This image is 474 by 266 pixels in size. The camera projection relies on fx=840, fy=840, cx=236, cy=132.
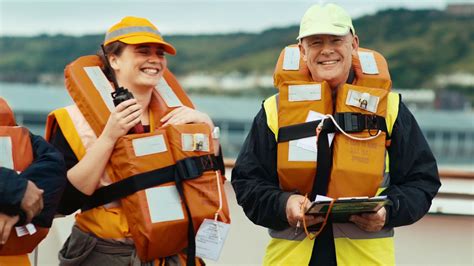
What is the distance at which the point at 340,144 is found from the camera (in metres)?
2.96

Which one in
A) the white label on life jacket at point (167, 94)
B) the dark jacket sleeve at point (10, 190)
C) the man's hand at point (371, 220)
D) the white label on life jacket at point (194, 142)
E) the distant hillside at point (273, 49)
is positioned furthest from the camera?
the distant hillside at point (273, 49)

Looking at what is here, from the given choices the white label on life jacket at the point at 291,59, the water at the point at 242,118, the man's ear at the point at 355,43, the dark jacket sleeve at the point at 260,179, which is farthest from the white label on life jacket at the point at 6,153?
the water at the point at 242,118

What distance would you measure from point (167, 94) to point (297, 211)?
0.83m

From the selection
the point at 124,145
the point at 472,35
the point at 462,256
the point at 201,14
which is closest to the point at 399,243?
the point at 462,256

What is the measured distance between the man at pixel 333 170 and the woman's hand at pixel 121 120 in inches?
17.4

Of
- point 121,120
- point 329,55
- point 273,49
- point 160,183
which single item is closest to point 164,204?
point 160,183

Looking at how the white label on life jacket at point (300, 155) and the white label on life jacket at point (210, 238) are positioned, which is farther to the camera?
the white label on life jacket at point (210, 238)

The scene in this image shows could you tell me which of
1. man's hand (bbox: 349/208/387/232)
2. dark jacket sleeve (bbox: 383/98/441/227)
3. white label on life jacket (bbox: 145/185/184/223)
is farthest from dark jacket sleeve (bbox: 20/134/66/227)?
dark jacket sleeve (bbox: 383/98/441/227)

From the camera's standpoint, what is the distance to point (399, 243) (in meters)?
4.45

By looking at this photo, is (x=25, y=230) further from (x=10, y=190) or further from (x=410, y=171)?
(x=410, y=171)

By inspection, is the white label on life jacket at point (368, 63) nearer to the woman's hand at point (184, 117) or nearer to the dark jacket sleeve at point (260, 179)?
the dark jacket sleeve at point (260, 179)

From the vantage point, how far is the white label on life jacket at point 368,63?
3.15 metres

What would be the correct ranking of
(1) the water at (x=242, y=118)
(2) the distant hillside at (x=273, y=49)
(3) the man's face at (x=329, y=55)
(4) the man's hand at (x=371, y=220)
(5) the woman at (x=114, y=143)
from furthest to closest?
(2) the distant hillside at (x=273, y=49)
(1) the water at (x=242, y=118)
(5) the woman at (x=114, y=143)
(3) the man's face at (x=329, y=55)
(4) the man's hand at (x=371, y=220)

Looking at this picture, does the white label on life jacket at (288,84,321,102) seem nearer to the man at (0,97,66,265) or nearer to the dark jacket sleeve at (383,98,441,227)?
the dark jacket sleeve at (383,98,441,227)
